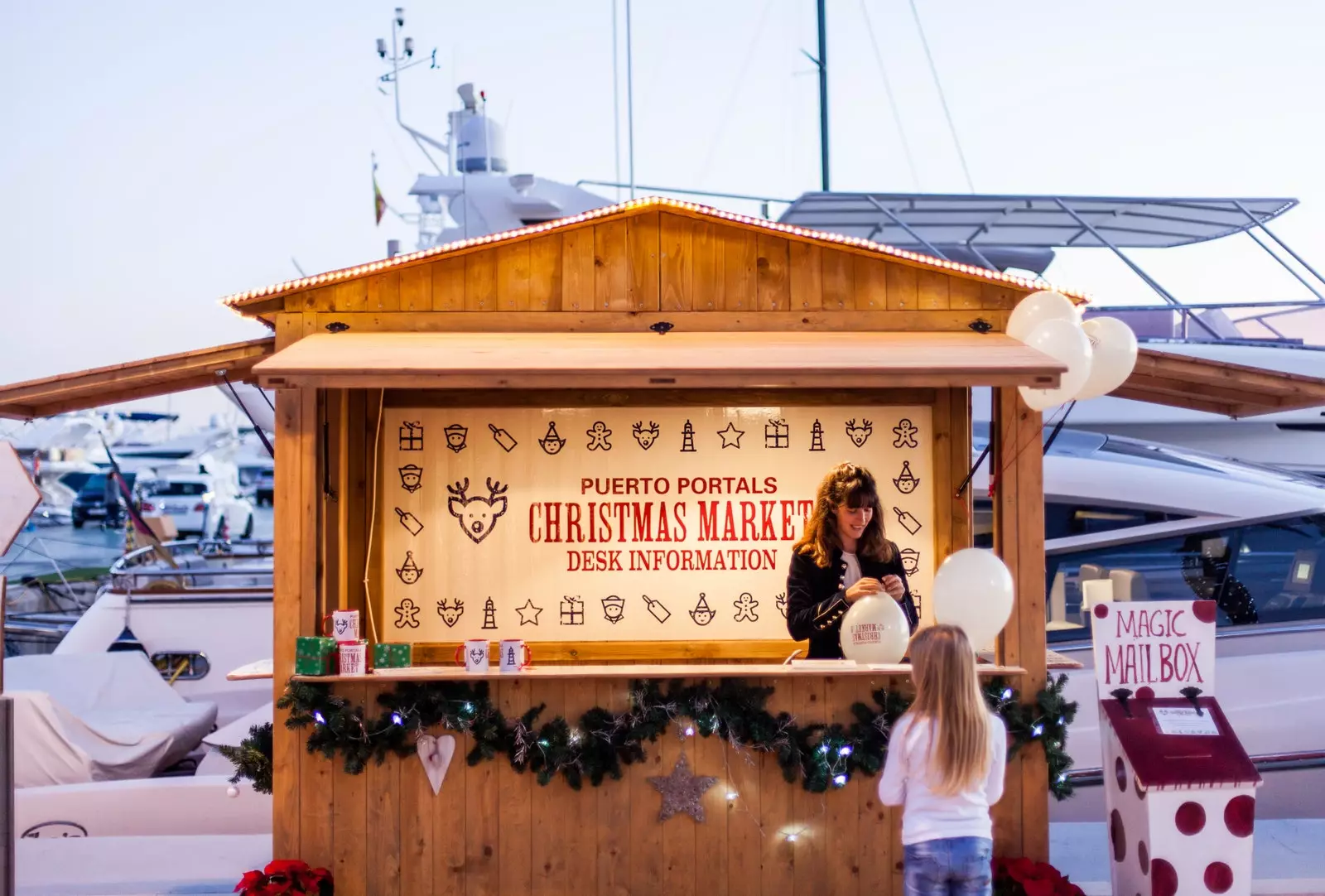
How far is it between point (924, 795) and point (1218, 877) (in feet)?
7.32

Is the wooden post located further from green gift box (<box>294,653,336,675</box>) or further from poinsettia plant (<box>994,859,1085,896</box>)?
green gift box (<box>294,653,336,675</box>)

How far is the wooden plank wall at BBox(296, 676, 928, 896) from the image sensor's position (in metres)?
5.36

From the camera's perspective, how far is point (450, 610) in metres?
6.00

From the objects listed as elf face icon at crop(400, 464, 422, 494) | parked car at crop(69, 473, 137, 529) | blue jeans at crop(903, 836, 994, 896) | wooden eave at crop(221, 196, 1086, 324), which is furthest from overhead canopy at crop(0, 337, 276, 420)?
parked car at crop(69, 473, 137, 529)

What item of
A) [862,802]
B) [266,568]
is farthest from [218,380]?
[266,568]

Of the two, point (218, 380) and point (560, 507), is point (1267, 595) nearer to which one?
point (560, 507)

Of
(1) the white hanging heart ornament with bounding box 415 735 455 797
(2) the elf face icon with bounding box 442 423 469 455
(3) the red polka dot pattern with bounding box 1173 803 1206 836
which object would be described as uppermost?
(2) the elf face icon with bounding box 442 423 469 455

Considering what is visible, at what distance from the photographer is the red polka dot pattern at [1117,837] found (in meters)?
5.36

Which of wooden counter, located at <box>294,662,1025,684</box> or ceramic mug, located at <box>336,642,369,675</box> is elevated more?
ceramic mug, located at <box>336,642,369,675</box>

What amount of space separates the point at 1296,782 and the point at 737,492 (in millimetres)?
4535

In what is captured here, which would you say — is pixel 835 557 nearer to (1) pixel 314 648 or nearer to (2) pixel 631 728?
(2) pixel 631 728

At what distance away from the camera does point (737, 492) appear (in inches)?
241

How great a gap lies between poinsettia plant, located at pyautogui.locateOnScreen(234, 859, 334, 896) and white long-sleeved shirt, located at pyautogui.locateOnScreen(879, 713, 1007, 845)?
2.72 m

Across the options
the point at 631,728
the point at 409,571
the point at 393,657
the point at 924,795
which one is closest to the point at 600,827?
the point at 631,728
